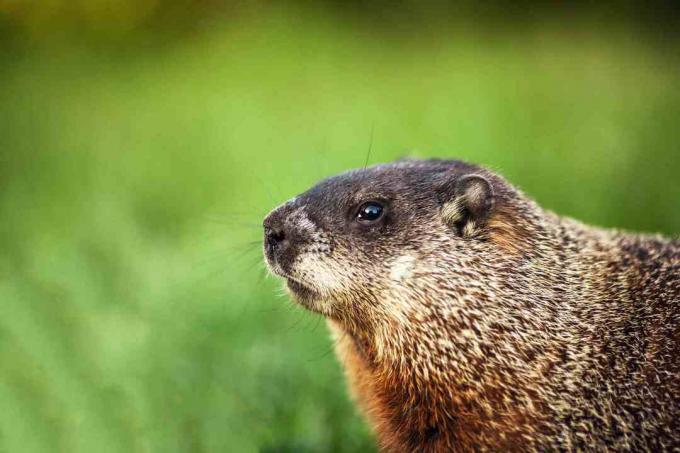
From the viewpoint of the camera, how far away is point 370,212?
2.66 metres

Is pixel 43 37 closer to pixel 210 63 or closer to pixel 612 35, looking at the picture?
pixel 210 63

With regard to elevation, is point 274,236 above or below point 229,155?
Result: below

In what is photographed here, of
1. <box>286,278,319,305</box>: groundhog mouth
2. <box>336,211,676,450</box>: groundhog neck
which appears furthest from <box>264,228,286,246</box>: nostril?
<box>336,211,676,450</box>: groundhog neck

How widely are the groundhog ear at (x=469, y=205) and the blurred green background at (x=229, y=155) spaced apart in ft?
3.15

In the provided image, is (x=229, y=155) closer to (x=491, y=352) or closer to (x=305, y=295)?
(x=305, y=295)

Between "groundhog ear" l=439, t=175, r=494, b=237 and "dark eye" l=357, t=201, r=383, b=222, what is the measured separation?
0.22 meters

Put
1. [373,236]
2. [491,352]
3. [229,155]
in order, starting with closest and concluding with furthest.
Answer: [491,352], [373,236], [229,155]

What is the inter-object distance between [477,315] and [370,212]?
1.63 feet

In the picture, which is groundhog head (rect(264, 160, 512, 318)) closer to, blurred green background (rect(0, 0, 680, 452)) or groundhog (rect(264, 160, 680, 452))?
groundhog (rect(264, 160, 680, 452))

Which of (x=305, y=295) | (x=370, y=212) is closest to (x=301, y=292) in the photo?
(x=305, y=295)

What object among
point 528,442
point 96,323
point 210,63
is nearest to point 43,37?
point 210,63

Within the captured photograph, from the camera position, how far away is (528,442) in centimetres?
244

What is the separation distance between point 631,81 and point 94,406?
4.53 meters

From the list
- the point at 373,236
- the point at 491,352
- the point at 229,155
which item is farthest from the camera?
the point at 229,155
